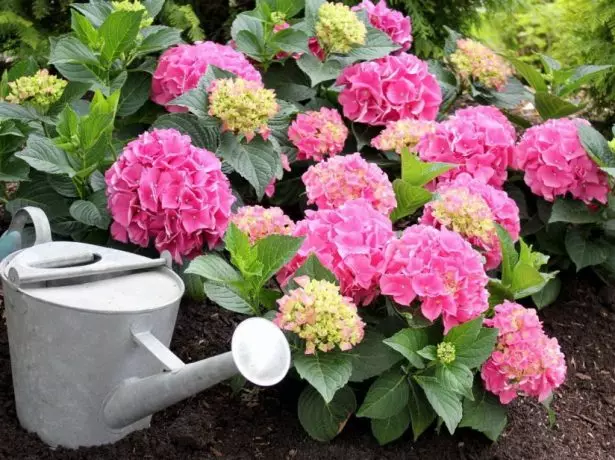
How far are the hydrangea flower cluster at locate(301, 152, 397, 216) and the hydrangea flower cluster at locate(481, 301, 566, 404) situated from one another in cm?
40

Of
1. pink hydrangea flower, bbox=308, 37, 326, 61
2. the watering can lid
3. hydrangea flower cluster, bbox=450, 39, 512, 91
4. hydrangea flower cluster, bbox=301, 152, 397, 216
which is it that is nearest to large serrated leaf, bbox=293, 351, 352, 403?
the watering can lid

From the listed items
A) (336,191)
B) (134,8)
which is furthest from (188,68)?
(336,191)

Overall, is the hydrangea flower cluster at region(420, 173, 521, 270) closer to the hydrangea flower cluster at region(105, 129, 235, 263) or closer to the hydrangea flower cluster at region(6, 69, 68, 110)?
the hydrangea flower cluster at region(105, 129, 235, 263)

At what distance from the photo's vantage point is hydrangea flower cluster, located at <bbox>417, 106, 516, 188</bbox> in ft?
8.80

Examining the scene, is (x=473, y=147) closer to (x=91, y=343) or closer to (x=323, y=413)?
(x=323, y=413)

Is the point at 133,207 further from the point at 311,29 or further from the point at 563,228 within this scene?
the point at 563,228

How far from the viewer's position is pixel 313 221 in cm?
209

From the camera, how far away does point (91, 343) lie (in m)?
1.82

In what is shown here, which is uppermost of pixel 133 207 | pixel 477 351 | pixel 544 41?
pixel 133 207

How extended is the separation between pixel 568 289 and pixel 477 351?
112 centimetres

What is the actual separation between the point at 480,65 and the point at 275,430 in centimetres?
154

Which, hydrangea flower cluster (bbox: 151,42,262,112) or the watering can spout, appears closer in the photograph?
the watering can spout

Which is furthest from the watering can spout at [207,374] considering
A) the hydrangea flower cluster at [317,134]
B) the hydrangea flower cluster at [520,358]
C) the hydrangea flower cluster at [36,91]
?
the hydrangea flower cluster at [317,134]

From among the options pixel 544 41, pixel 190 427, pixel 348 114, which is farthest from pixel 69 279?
pixel 544 41
